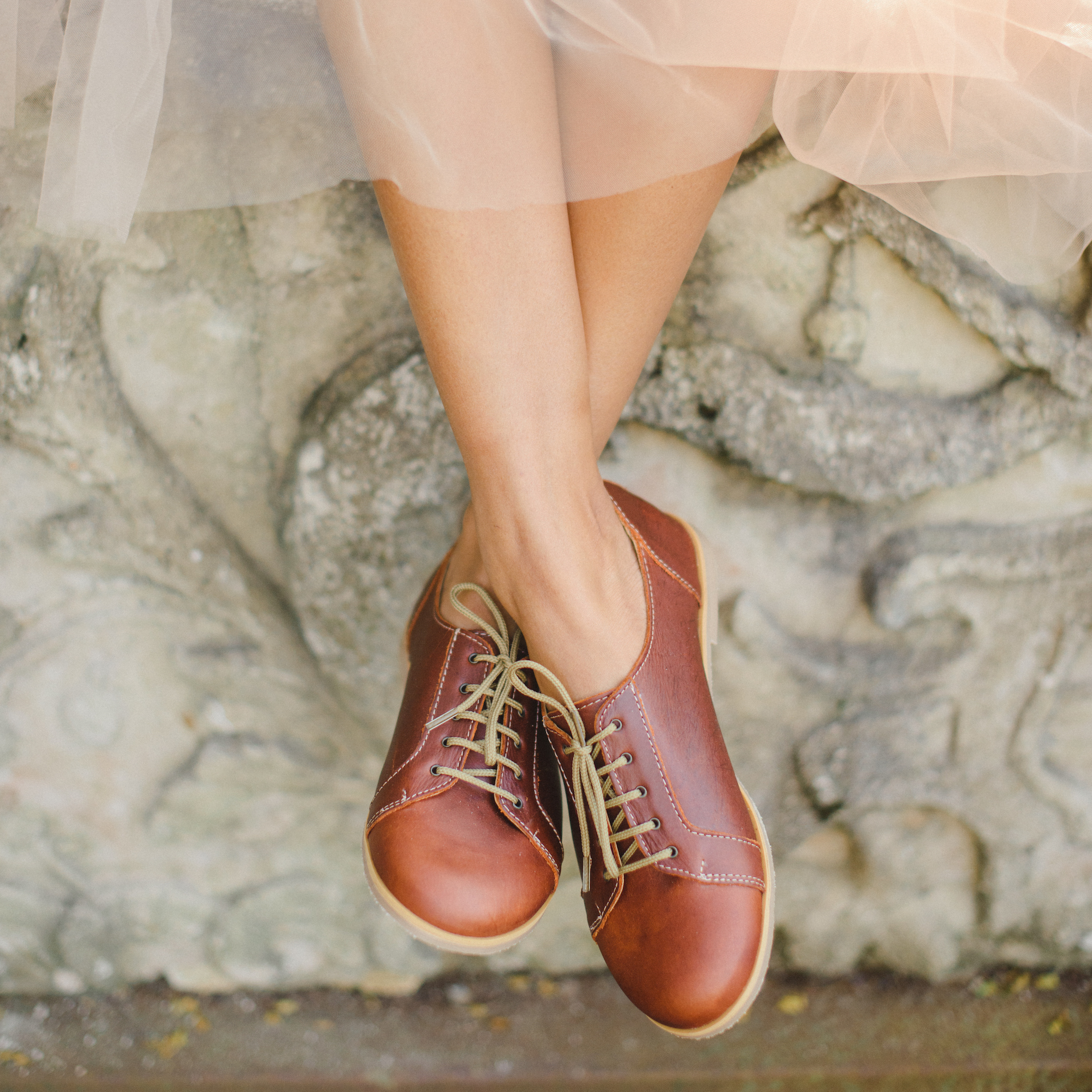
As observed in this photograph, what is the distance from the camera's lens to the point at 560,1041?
1196mm

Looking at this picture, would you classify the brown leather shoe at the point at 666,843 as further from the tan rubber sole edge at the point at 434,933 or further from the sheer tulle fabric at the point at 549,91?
the sheer tulle fabric at the point at 549,91

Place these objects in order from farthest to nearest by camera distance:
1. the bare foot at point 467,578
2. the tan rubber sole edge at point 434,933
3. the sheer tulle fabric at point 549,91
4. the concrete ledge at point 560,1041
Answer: the concrete ledge at point 560,1041 < the bare foot at point 467,578 < the tan rubber sole edge at point 434,933 < the sheer tulle fabric at point 549,91

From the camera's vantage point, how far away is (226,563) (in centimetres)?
101

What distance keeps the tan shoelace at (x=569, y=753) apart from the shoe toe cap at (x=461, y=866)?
3 centimetres

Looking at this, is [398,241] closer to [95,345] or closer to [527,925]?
[95,345]

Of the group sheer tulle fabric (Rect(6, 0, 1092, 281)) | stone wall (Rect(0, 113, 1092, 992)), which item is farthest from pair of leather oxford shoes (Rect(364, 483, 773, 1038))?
sheer tulle fabric (Rect(6, 0, 1092, 281))

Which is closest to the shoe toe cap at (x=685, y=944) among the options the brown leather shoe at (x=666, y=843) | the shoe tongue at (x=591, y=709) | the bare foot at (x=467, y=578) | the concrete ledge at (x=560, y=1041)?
the brown leather shoe at (x=666, y=843)

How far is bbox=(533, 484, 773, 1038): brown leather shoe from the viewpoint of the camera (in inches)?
28.5

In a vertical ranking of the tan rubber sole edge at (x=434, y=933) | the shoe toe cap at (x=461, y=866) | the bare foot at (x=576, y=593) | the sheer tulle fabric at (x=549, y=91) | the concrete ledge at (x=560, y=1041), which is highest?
the sheer tulle fabric at (x=549, y=91)

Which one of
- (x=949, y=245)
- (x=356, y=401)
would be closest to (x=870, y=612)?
(x=949, y=245)

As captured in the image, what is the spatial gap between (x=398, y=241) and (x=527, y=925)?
597 mm

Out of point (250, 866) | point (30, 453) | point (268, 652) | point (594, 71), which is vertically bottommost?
point (250, 866)

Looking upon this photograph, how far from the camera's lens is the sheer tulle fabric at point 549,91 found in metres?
0.60

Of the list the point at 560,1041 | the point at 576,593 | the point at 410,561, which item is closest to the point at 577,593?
the point at 576,593
